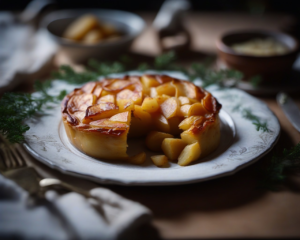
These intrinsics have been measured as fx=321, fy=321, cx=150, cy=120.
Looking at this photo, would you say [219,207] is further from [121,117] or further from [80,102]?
[80,102]

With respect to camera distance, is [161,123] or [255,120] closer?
[161,123]

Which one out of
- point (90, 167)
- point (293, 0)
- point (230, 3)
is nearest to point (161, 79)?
point (90, 167)

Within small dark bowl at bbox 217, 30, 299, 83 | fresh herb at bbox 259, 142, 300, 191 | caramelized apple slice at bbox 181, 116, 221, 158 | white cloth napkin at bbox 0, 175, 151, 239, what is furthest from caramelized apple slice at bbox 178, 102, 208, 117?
small dark bowl at bbox 217, 30, 299, 83

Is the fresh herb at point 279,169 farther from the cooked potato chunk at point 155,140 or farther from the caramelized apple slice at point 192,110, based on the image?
the cooked potato chunk at point 155,140

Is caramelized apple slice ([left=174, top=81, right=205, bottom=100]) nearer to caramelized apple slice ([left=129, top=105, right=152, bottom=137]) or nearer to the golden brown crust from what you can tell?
the golden brown crust

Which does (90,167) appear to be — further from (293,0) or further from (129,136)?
(293,0)

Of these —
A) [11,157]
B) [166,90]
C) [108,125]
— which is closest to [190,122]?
[166,90]
